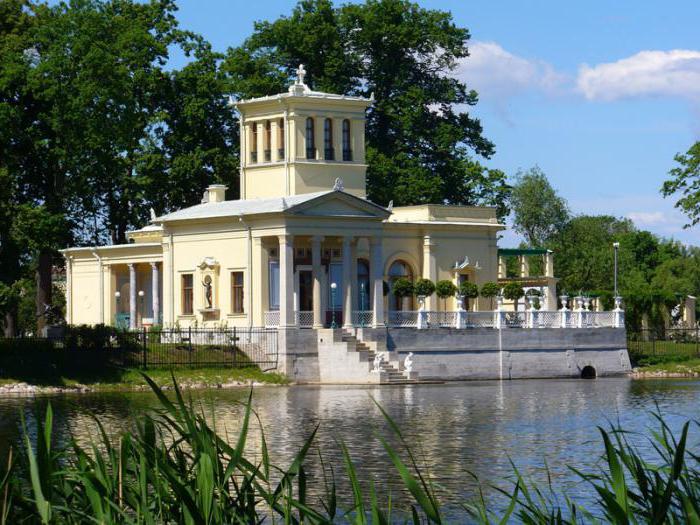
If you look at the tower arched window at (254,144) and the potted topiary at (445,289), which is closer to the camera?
the potted topiary at (445,289)

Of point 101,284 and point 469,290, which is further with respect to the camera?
point 101,284

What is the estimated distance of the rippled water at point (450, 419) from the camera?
2877 cm

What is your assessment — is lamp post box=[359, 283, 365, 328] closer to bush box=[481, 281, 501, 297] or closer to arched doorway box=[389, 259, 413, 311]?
arched doorway box=[389, 259, 413, 311]

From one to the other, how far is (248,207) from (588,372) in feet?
48.7

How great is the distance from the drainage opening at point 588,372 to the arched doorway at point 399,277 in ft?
23.9

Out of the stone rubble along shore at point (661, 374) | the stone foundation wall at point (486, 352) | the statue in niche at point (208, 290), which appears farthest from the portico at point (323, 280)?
the stone rubble along shore at point (661, 374)

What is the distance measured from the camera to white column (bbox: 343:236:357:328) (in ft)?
187

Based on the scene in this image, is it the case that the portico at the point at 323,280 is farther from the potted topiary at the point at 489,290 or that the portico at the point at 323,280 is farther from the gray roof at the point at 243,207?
the potted topiary at the point at 489,290

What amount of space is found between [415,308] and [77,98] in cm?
1653

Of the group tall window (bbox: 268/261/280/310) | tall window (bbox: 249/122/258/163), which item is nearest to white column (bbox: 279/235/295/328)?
tall window (bbox: 268/261/280/310)

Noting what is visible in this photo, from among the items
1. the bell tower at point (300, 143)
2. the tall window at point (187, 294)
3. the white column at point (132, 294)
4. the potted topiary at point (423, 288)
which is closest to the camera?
the potted topiary at point (423, 288)

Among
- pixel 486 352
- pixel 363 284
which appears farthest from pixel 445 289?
pixel 486 352

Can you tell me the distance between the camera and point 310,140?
2399 inches

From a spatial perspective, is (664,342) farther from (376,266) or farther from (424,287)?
(376,266)
